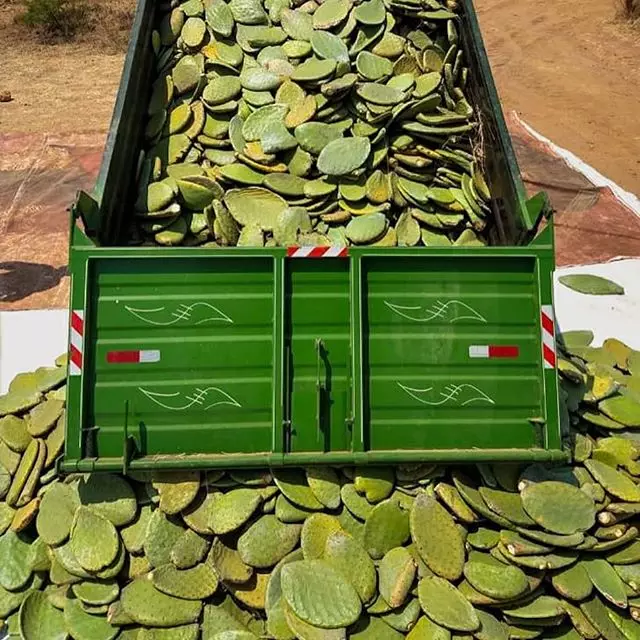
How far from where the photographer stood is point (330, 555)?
8.42ft

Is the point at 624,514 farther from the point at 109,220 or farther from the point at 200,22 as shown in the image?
the point at 200,22

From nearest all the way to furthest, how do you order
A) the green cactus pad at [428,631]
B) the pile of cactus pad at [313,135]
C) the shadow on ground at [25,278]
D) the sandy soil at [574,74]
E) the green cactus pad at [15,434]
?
the green cactus pad at [428,631]
the green cactus pad at [15,434]
the pile of cactus pad at [313,135]
the shadow on ground at [25,278]
the sandy soil at [574,74]

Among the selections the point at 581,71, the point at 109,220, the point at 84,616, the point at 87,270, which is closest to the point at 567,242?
the point at 109,220

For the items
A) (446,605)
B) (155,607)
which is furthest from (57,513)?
(446,605)

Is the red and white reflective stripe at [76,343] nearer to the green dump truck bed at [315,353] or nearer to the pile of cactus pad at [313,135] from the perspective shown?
the green dump truck bed at [315,353]

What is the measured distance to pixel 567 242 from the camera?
604 centimetres

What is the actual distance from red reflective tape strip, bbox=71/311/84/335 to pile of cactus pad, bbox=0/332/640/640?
0.66 meters

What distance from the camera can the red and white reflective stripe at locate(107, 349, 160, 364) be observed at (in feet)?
8.73

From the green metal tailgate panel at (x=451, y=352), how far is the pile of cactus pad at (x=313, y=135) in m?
1.07

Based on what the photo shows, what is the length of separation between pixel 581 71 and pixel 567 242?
763 centimetres

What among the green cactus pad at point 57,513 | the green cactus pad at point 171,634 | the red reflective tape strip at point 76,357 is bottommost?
the green cactus pad at point 171,634

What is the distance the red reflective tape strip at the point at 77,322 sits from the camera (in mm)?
2604

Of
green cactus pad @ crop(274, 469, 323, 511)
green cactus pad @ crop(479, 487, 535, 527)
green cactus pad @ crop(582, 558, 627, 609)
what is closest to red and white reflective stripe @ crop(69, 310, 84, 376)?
green cactus pad @ crop(274, 469, 323, 511)

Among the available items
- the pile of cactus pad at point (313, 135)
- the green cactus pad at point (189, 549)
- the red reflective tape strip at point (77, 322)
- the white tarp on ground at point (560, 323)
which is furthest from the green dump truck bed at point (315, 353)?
the white tarp on ground at point (560, 323)
